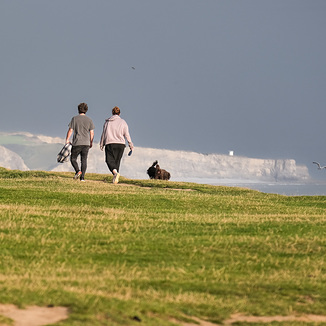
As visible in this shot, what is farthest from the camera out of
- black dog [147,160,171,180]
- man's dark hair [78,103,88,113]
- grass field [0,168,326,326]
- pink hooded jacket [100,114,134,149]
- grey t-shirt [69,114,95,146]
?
black dog [147,160,171,180]

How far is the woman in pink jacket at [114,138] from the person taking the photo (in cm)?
3192

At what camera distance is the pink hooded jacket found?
31906mm

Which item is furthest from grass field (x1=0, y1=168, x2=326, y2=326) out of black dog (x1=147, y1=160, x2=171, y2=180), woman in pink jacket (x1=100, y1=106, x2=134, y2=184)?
black dog (x1=147, y1=160, x2=171, y2=180)

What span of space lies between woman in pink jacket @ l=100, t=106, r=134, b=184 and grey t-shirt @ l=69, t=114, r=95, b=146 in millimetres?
1316

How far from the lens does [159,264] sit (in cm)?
1315

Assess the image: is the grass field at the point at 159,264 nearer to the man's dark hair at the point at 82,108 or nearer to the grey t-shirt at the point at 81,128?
the grey t-shirt at the point at 81,128

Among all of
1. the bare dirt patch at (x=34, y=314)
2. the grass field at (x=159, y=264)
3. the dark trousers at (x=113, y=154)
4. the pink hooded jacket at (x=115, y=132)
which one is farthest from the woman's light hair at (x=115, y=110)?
the bare dirt patch at (x=34, y=314)

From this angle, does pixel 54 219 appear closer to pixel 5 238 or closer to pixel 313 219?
pixel 5 238

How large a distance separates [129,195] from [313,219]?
898cm

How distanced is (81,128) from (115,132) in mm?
1909

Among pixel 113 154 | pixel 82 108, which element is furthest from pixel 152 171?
pixel 82 108

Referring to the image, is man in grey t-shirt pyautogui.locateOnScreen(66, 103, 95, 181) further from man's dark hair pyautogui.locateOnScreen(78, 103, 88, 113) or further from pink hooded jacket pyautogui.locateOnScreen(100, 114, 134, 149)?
pink hooded jacket pyautogui.locateOnScreen(100, 114, 134, 149)

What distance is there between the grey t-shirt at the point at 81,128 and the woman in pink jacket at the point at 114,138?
4.32 feet

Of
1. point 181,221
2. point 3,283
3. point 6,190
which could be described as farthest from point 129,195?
point 3,283
